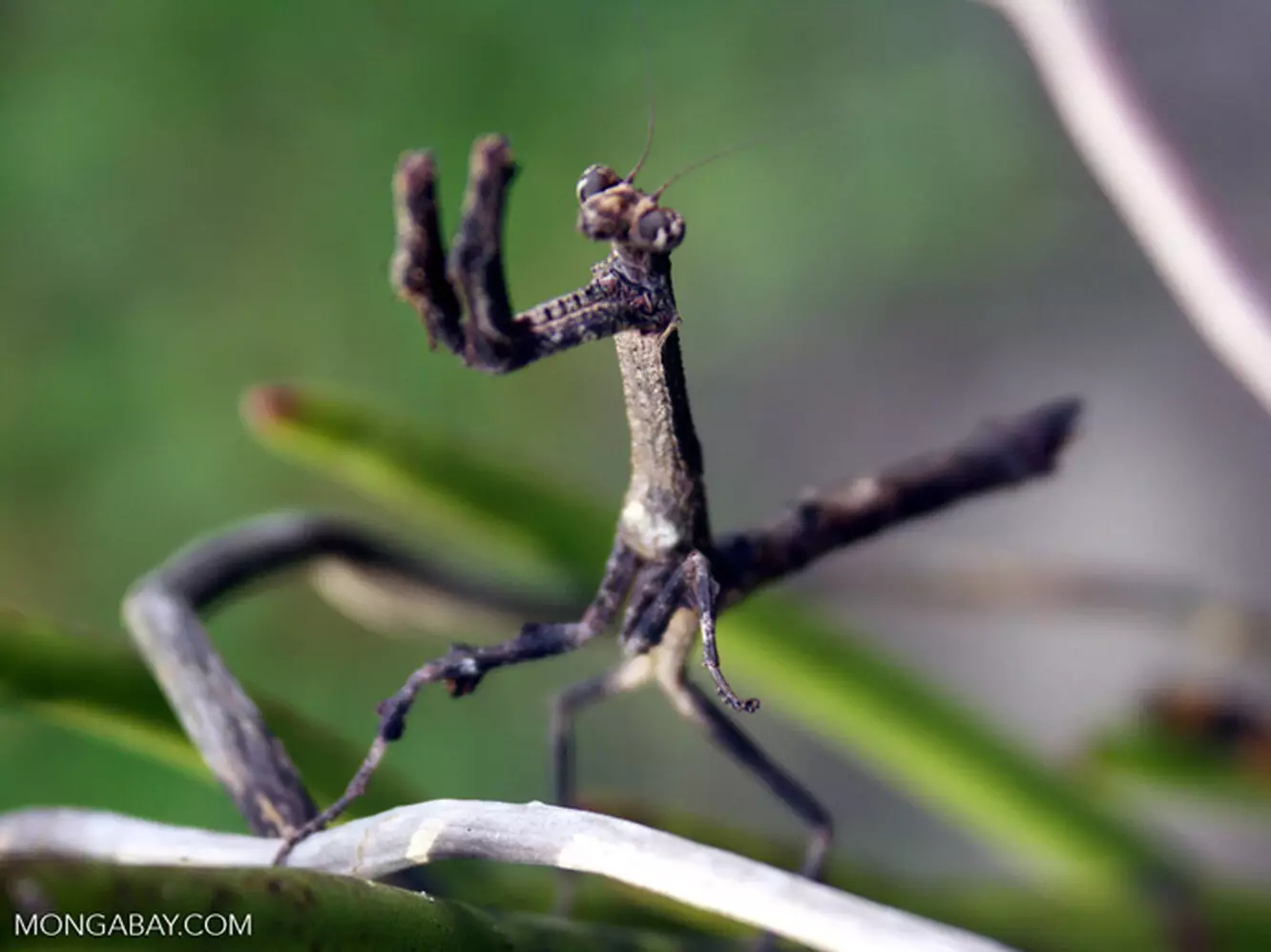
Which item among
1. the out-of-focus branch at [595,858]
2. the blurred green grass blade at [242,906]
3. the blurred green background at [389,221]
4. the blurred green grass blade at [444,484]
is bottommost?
the blurred green grass blade at [242,906]

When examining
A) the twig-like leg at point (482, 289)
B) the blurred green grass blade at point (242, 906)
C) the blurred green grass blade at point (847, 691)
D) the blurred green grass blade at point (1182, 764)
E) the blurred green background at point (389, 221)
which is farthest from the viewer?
the blurred green background at point (389, 221)

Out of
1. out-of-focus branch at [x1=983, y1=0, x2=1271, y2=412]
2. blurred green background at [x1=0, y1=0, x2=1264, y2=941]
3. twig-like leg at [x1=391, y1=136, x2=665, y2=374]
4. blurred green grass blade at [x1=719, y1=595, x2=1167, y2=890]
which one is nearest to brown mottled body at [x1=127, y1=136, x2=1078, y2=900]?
twig-like leg at [x1=391, y1=136, x2=665, y2=374]

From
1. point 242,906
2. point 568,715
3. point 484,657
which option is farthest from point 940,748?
point 242,906

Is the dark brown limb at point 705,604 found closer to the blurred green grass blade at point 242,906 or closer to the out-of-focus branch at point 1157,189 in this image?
the blurred green grass blade at point 242,906

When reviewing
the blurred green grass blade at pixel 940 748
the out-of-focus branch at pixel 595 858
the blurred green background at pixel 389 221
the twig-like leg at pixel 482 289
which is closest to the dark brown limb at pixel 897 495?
the blurred green grass blade at pixel 940 748

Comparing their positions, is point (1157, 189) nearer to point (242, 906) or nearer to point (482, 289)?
point (482, 289)

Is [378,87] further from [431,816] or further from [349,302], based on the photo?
[431,816]

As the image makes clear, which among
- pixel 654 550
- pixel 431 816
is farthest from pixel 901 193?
pixel 431 816

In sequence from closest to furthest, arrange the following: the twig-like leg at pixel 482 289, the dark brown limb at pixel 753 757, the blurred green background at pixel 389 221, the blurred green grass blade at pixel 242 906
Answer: the blurred green grass blade at pixel 242 906
the twig-like leg at pixel 482 289
the dark brown limb at pixel 753 757
the blurred green background at pixel 389 221
